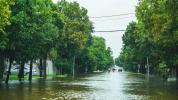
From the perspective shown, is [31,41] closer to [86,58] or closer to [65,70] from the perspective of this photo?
[65,70]

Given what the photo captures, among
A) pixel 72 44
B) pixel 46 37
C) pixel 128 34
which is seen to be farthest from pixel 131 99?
pixel 128 34

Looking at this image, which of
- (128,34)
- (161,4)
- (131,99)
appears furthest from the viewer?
(128,34)

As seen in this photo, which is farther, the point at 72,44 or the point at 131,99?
the point at 72,44

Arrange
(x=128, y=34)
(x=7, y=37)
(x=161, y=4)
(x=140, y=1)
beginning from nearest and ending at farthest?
(x=161, y=4) → (x=7, y=37) → (x=140, y=1) → (x=128, y=34)

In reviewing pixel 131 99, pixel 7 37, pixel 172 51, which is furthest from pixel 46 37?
pixel 131 99

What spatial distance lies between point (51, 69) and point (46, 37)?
5904 cm

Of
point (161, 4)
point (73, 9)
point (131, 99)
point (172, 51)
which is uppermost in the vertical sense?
point (73, 9)

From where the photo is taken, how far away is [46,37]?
5353cm

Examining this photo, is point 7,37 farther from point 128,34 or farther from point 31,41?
point 128,34

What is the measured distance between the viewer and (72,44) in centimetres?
9406

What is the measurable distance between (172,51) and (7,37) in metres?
17.0

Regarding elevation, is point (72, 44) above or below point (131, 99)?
above

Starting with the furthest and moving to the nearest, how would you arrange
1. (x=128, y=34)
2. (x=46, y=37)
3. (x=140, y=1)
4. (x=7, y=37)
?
(x=128, y=34), (x=46, y=37), (x=140, y=1), (x=7, y=37)

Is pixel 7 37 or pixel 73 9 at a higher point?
pixel 73 9
